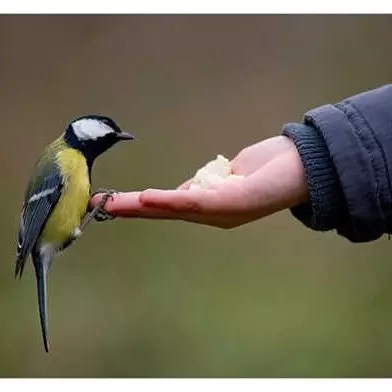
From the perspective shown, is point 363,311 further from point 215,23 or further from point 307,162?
point 307,162

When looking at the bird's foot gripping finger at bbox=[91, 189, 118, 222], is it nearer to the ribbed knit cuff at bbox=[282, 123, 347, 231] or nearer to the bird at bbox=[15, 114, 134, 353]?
the bird at bbox=[15, 114, 134, 353]

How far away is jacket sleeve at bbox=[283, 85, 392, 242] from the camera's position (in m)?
1.04

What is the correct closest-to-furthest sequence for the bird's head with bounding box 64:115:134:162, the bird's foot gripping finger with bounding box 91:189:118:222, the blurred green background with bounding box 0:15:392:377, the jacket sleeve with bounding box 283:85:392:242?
the jacket sleeve with bounding box 283:85:392:242
the bird's foot gripping finger with bounding box 91:189:118:222
the bird's head with bounding box 64:115:134:162
the blurred green background with bounding box 0:15:392:377

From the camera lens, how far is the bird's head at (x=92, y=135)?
4.35 ft

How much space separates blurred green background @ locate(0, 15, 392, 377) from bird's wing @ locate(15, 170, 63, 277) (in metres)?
0.77

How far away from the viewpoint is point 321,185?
3.51 ft

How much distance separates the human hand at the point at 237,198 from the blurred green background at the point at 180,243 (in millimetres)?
933

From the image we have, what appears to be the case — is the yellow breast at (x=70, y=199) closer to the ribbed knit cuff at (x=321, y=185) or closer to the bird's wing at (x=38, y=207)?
the bird's wing at (x=38, y=207)

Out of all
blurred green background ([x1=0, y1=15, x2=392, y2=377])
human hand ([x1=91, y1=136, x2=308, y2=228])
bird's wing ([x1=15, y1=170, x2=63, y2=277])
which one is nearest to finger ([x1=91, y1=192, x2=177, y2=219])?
human hand ([x1=91, y1=136, x2=308, y2=228])

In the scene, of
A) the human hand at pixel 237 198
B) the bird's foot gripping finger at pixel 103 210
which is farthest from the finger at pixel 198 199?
the bird's foot gripping finger at pixel 103 210

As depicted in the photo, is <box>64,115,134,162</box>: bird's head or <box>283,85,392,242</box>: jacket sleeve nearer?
<box>283,85,392,242</box>: jacket sleeve

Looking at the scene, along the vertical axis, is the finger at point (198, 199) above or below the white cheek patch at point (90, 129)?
below

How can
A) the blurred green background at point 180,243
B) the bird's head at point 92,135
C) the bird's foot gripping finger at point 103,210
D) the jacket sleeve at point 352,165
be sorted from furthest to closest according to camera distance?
1. the blurred green background at point 180,243
2. the bird's head at point 92,135
3. the bird's foot gripping finger at point 103,210
4. the jacket sleeve at point 352,165

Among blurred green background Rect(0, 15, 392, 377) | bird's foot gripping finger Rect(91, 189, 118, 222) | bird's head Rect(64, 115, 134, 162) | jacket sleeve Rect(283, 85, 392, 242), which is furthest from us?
blurred green background Rect(0, 15, 392, 377)
